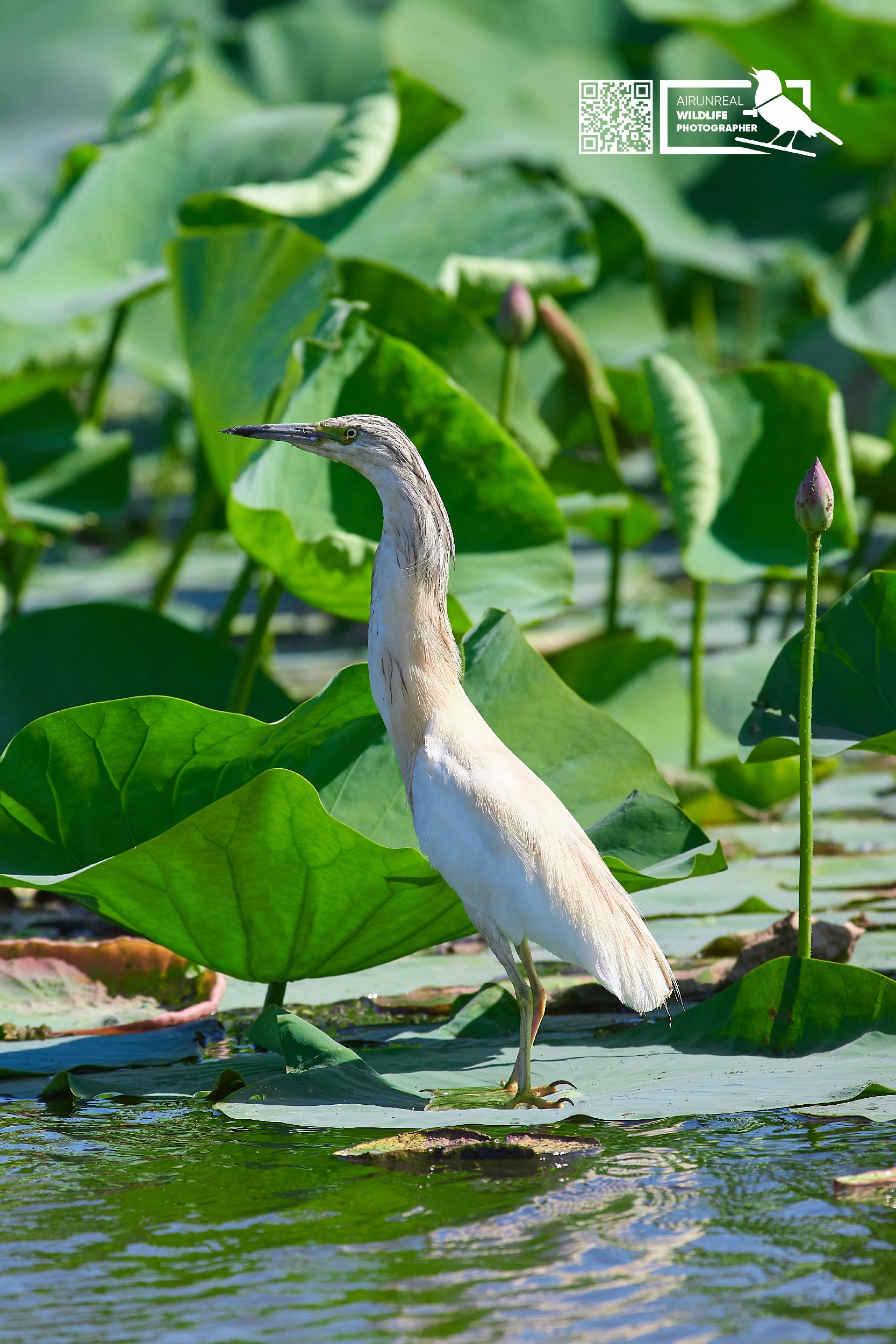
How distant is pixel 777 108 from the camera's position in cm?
599

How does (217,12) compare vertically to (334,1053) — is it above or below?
above

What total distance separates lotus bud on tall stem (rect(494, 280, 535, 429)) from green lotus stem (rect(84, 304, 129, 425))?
1.07 metres

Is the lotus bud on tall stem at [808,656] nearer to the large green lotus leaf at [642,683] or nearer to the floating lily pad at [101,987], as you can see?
the floating lily pad at [101,987]

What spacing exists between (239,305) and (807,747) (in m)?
1.80

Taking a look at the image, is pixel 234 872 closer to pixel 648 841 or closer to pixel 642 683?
pixel 648 841

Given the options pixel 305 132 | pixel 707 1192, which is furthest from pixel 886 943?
pixel 305 132

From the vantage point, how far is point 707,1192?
6.38 feet

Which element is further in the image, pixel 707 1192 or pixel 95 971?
pixel 95 971

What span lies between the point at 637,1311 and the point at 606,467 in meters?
3.26

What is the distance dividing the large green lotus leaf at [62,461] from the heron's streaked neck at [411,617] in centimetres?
264

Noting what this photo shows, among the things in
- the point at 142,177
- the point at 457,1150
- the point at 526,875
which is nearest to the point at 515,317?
the point at 142,177

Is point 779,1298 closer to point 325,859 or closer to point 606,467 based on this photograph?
point 325,859

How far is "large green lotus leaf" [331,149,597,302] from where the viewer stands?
4535 millimetres

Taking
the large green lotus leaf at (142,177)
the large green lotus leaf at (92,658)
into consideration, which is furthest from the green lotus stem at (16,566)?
the large green lotus leaf at (92,658)
